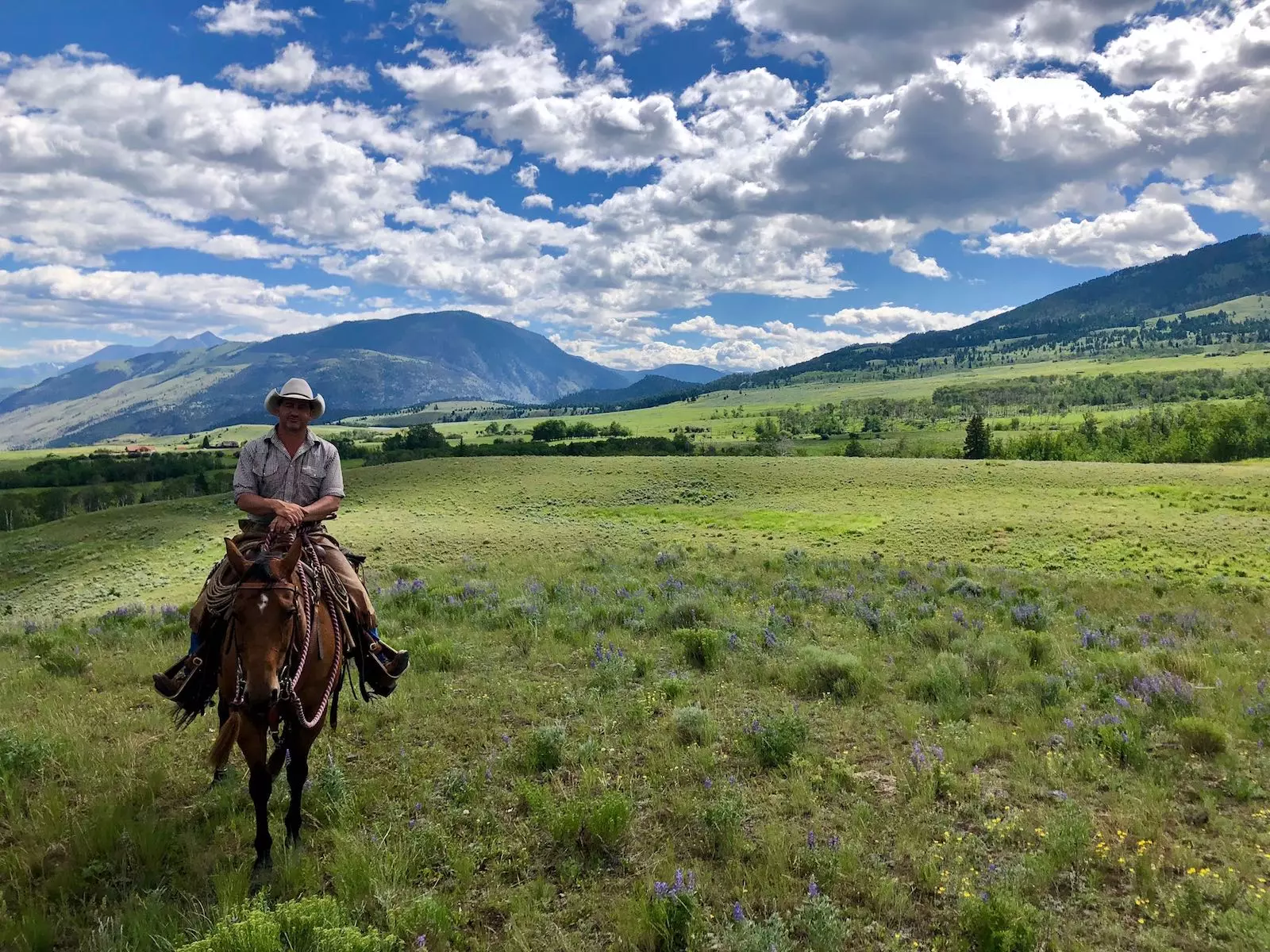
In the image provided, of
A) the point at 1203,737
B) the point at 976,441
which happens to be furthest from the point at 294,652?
the point at 976,441

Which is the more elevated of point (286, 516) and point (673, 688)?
point (286, 516)

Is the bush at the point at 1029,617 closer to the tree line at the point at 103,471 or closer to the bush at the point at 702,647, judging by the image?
the bush at the point at 702,647

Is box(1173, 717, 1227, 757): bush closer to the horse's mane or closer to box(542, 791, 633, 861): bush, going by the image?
box(542, 791, 633, 861): bush

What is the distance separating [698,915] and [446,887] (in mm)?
2106

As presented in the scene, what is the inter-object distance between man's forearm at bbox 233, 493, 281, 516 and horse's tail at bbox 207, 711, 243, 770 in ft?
5.98

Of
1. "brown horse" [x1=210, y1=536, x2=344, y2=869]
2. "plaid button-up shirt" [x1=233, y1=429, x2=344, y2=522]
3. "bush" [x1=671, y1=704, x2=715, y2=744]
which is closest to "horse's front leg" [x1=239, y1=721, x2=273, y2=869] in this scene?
"brown horse" [x1=210, y1=536, x2=344, y2=869]

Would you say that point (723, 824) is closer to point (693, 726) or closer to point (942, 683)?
point (693, 726)

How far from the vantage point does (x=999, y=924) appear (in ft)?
14.9

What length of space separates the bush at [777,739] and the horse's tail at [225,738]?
5.22 metres

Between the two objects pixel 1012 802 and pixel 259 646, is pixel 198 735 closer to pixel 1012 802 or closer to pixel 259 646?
pixel 259 646

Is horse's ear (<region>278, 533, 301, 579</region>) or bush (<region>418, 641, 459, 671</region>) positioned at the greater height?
horse's ear (<region>278, 533, 301, 579</region>)

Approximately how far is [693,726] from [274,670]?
15.9 ft

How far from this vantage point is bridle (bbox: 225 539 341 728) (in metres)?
5.05

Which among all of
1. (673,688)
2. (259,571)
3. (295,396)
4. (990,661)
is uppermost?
(295,396)
